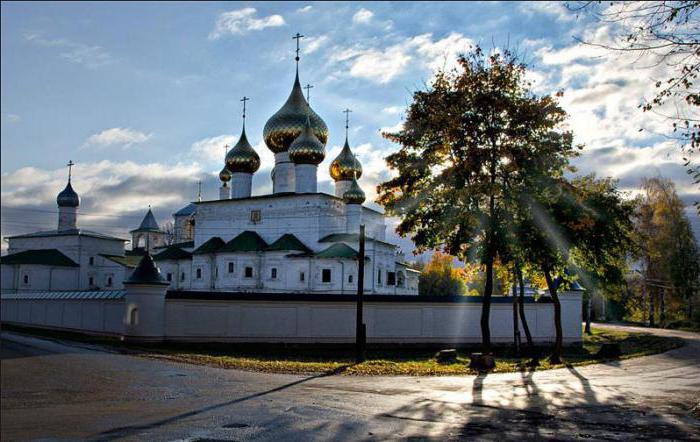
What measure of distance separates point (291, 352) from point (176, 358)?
8155mm

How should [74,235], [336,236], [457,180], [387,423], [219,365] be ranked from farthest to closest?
[74,235]
[336,236]
[457,180]
[219,365]
[387,423]

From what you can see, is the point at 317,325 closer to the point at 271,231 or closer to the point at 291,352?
the point at 291,352

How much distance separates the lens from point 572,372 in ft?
65.7

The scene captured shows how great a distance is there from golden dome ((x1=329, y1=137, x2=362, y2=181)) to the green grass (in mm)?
26563

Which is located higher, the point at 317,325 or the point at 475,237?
the point at 475,237

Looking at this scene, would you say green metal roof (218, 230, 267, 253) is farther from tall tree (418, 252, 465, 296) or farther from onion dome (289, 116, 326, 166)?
tall tree (418, 252, 465, 296)

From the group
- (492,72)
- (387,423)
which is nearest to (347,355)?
(492,72)

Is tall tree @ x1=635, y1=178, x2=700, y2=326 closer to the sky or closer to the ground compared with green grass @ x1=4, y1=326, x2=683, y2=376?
closer to the sky

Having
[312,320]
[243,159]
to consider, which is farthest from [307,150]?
[312,320]

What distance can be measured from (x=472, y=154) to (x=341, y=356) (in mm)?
11342

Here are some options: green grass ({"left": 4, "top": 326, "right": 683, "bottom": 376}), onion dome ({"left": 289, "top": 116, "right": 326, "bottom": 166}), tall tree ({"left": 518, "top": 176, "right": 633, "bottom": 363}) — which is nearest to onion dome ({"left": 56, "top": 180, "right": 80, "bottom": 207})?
onion dome ({"left": 289, "top": 116, "right": 326, "bottom": 166})

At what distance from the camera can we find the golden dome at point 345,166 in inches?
2298

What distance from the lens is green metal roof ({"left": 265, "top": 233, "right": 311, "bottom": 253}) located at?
51.6 m

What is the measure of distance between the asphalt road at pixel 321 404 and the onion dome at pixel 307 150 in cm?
3666
